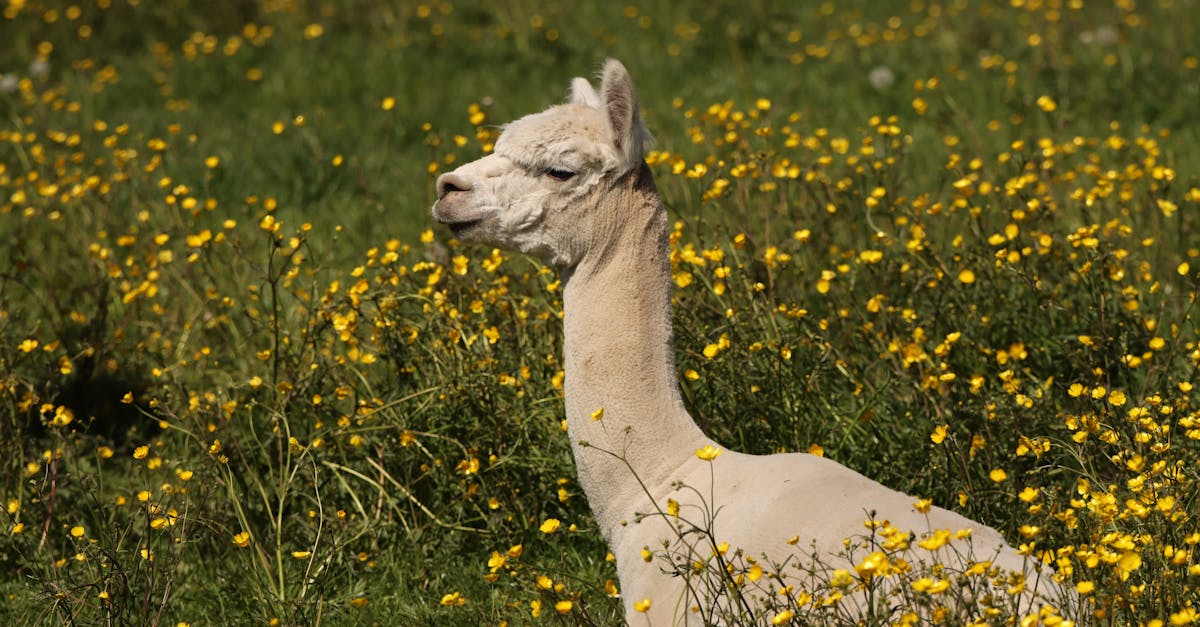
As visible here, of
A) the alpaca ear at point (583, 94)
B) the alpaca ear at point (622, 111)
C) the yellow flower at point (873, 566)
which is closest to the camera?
the yellow flower at point (873, 566)

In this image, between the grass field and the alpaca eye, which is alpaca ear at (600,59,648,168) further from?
the grass field

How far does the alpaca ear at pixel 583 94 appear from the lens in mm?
3688

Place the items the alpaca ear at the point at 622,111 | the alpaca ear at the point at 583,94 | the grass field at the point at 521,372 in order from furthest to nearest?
the grass field at the point at 521,372 < the alpaca ear at the point at 583,94 < the alpaca ear at the point at 622,111

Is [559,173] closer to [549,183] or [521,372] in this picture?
[549,183]

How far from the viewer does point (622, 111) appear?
11.1 ft

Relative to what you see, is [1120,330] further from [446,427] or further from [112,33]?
[112,33]

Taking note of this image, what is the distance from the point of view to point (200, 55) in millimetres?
10375

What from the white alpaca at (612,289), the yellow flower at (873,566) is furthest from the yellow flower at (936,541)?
the white alpaca at (612,289)

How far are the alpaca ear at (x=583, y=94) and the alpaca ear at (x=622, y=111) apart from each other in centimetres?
24

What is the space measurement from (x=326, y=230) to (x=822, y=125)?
2.83 metres

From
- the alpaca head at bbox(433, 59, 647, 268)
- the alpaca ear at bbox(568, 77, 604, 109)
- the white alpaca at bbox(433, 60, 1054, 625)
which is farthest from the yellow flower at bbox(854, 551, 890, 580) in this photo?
the alpaca ear at bbox(568, 77, 604, 109)

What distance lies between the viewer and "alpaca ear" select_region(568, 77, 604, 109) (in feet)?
12.1

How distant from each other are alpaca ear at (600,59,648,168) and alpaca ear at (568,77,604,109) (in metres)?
0.24

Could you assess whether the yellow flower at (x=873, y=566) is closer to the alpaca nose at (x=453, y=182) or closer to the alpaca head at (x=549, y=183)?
the alpaca head at (x=549, y=183)
